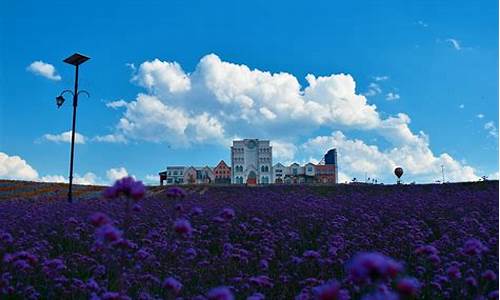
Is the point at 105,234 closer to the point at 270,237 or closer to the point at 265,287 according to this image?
the point at 265,287

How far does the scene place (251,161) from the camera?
7375cm

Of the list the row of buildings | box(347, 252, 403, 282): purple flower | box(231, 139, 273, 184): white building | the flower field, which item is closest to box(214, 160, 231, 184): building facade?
the row of buildings

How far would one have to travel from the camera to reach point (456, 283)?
5.17 meters

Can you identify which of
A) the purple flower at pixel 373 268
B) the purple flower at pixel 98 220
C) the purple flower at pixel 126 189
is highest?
the purple flower at pixel 126 189

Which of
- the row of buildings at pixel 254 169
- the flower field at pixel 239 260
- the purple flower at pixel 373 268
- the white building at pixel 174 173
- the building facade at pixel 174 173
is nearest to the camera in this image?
the purple flower at pixel 373 268

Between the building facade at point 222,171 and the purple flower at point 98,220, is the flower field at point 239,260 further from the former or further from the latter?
the building facade at point 222,171

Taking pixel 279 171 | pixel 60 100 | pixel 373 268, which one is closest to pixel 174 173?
pixel 279 171

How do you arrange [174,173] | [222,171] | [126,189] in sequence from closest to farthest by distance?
[126,189]
[222,171]
[174,173]

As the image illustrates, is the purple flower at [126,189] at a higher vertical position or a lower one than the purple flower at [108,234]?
higher

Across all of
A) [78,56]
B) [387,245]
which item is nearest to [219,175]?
[78,56]

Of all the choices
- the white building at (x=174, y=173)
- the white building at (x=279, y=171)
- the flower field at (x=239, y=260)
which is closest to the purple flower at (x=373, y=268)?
the flower field at (x=239, y=260)

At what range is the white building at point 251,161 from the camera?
7319 cm

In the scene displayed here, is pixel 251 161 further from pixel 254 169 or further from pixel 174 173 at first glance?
pixel 174 173

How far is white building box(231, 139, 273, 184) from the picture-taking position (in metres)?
73.2
